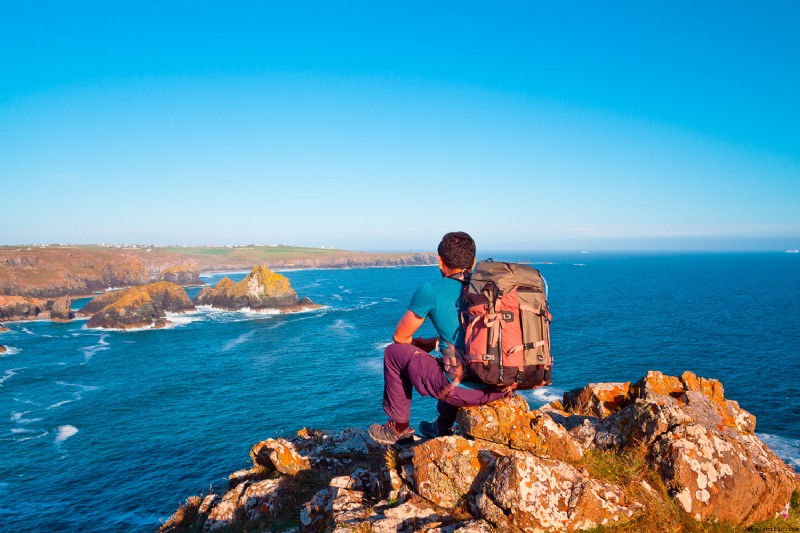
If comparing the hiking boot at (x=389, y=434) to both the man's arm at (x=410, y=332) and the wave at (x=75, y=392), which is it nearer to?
the man's arm at (x=410, y=332)

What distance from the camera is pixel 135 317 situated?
83500mm

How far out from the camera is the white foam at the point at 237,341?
212 ft

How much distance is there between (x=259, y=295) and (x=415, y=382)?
330 ft

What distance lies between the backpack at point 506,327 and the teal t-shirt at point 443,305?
226 millimetres

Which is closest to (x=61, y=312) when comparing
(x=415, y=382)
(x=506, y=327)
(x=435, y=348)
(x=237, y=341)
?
(x=237, y=341)

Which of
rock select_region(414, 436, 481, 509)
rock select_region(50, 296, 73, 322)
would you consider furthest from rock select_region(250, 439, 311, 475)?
rock select_region(50, 296, 73, 322)

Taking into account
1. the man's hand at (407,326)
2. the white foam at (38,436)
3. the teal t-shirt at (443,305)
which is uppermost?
the teal t-shirt at (443,305)

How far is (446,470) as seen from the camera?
6594mm

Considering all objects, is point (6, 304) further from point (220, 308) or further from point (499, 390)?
point (499, 390)

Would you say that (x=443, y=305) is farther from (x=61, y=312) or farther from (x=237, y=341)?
(x=61, y=312)

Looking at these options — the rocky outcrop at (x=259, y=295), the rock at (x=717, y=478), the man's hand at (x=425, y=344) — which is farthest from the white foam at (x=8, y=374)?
the rock at (x=717, y=478)

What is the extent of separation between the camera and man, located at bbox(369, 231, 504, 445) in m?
6.27

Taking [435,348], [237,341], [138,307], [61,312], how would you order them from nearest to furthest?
1. [435,348]
2. [237,341]
3. [138,307]
4. [61,312]

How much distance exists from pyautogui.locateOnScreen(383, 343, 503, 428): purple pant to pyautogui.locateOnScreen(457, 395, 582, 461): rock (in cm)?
21
